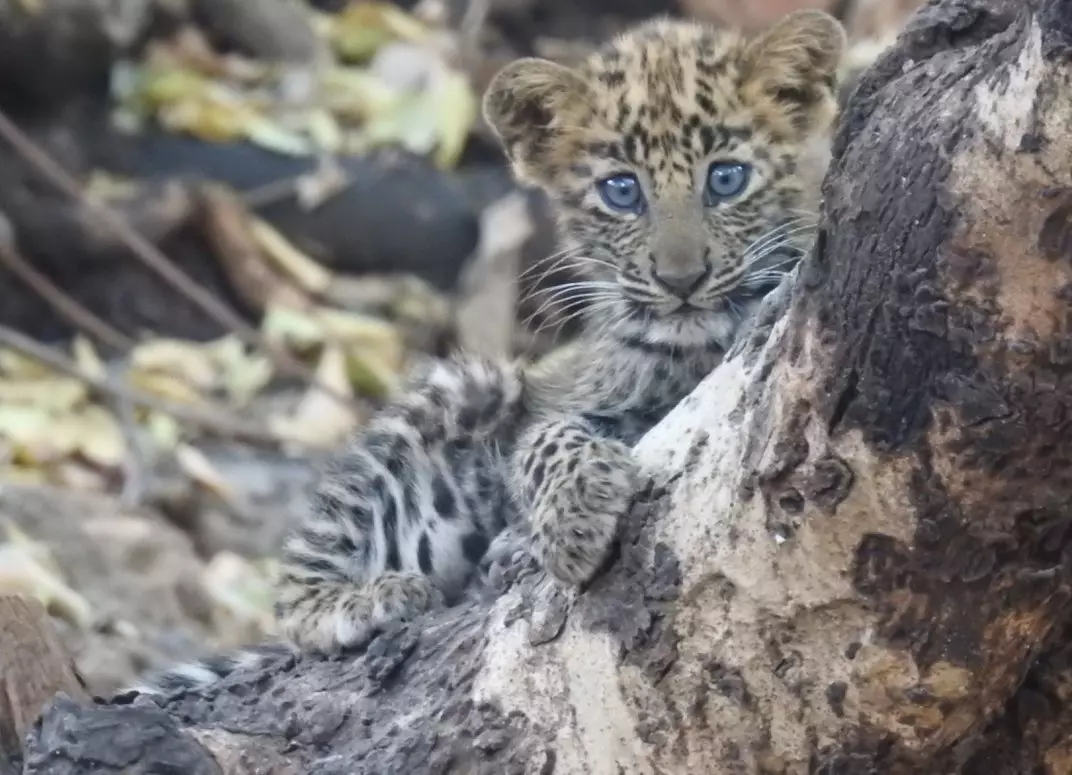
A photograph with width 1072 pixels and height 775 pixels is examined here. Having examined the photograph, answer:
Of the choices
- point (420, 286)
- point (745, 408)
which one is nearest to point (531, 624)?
point (745, 408)

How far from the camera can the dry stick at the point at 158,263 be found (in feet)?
23.5

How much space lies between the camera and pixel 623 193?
3.80 m

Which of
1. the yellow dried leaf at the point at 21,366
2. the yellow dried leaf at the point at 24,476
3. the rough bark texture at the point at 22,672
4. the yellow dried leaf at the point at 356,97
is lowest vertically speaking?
the rough bark texture at the point at 22,672

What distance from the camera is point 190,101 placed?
28.7 ft

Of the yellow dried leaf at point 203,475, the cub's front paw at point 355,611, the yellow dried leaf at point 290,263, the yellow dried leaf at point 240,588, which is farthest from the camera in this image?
the yellow dried leaf at point 290,263

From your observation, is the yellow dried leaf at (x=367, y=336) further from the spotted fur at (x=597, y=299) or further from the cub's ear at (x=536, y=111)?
the cub's ear at (x=536, y=111)

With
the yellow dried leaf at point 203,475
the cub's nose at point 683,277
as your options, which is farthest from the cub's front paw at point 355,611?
the yellow dried leaf at point 203,475

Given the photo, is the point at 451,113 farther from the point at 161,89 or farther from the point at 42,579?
the point at 42,579

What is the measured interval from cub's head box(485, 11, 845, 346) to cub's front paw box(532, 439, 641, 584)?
0.75 meters

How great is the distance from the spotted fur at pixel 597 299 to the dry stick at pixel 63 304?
3.42 m

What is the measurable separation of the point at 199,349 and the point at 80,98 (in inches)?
69.7

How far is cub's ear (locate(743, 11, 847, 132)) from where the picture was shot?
3.79 metres

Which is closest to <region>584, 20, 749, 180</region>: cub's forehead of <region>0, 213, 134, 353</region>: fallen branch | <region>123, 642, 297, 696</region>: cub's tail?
<region>123, 642, 297, 696</region>: cub's tail

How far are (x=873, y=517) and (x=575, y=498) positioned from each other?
2.26 ft
